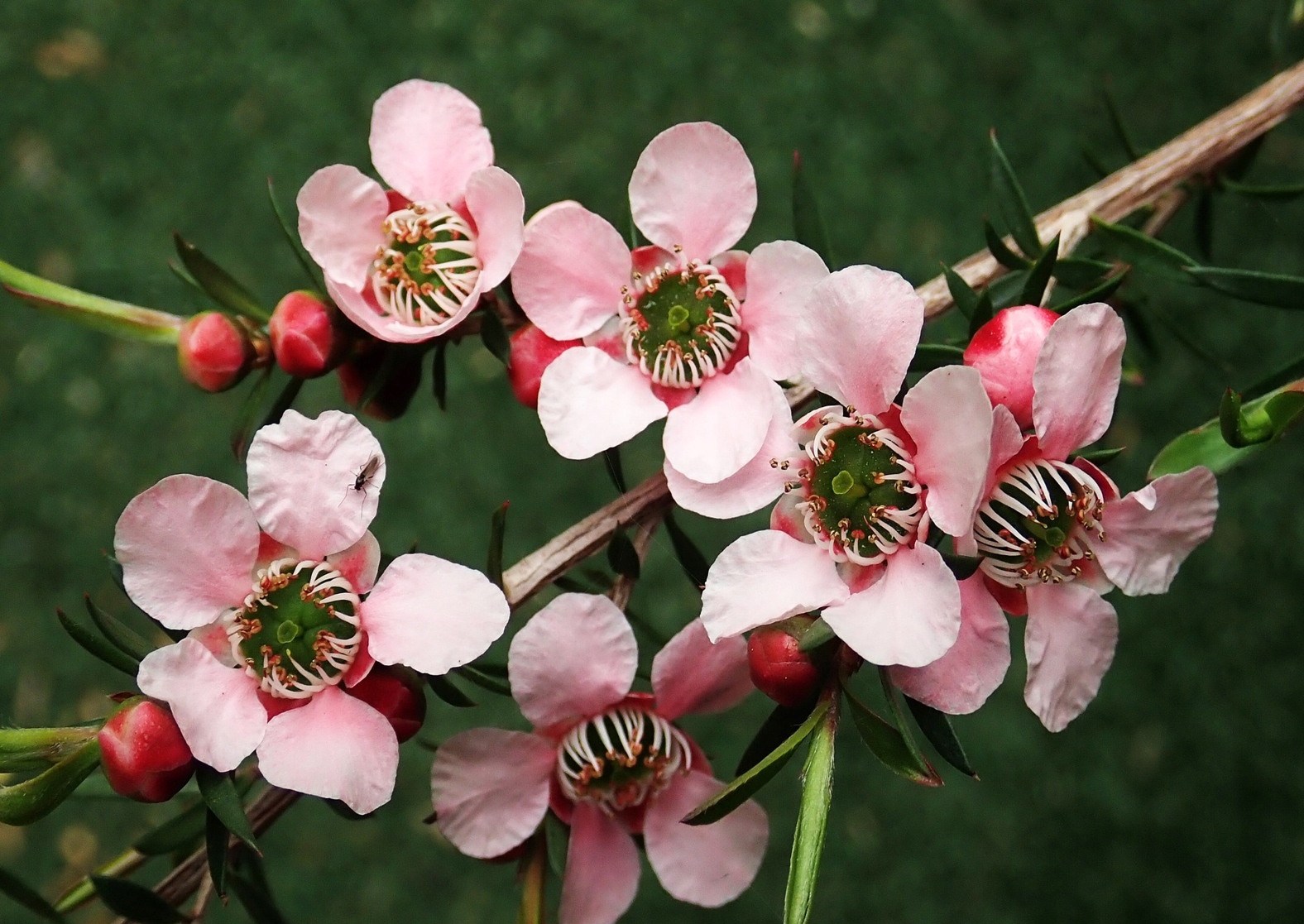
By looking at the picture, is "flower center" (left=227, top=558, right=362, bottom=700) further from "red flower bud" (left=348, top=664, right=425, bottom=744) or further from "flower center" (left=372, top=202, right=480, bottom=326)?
"flower center" (left=372, top=202, right=480, bottom=326)

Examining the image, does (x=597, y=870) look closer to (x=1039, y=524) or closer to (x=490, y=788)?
(x=490, y=788)

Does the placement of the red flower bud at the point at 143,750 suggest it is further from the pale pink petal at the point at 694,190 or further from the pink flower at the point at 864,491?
the pale pink petal at the point at 694,190

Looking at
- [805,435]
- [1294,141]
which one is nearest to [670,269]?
[805,435]

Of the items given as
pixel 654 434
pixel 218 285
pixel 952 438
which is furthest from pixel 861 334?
→ pixel 654 434

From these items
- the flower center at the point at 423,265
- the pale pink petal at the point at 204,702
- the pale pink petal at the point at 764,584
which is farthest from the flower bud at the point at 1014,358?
the pale pink petal at the point at 204,702

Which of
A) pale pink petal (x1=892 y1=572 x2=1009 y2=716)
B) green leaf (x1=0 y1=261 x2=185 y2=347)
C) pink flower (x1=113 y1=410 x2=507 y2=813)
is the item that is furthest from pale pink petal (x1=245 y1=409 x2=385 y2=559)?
pale pink petal (x1=892 y1=572 x2=1009 y2=716)
